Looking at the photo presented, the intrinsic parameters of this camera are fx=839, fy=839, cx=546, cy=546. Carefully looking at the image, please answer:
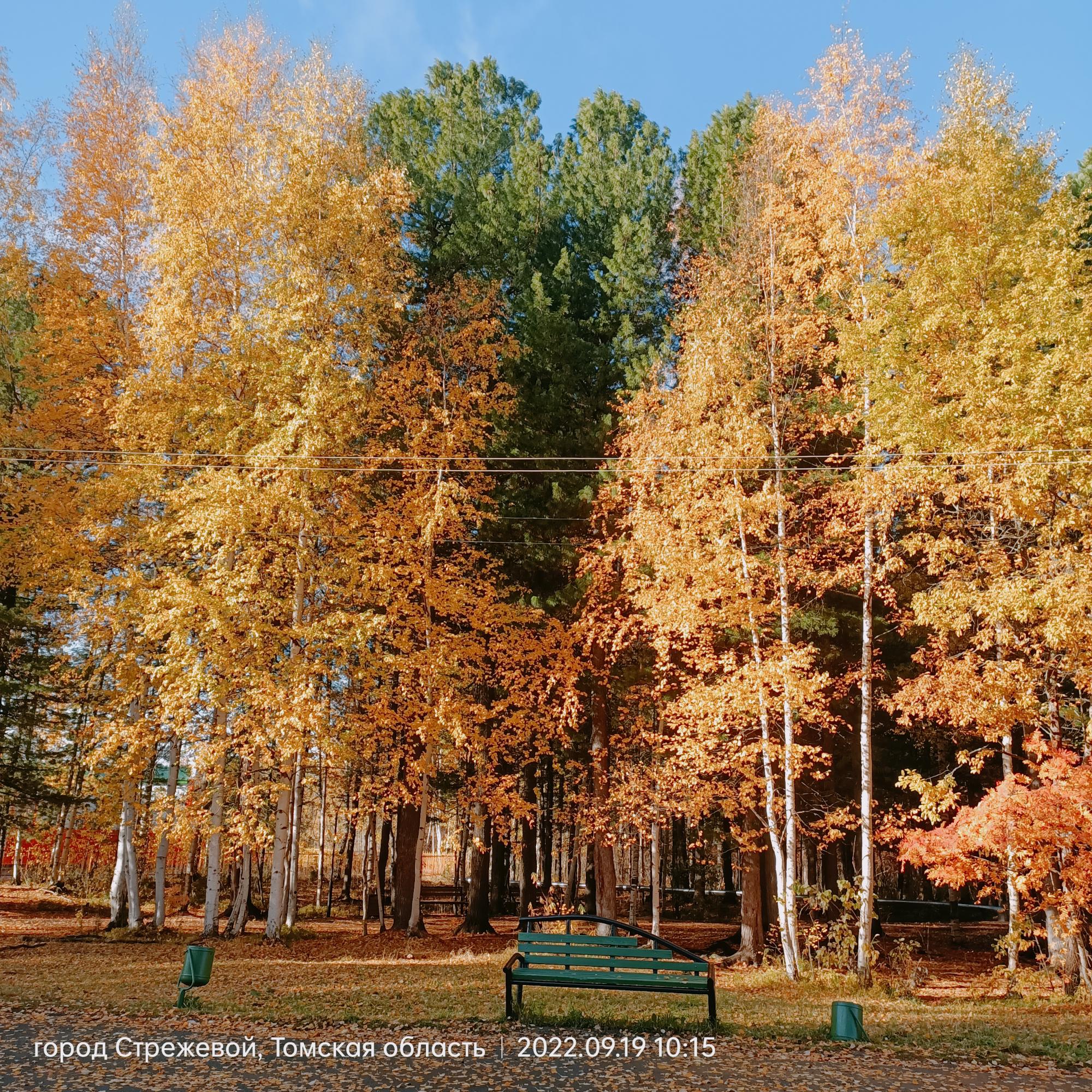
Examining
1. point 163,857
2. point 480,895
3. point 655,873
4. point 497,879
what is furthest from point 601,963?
point 497,879

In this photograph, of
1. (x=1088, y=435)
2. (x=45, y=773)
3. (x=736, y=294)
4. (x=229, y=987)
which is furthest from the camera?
(x=45, y=773)

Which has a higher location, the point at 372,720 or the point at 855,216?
the point at 855,216

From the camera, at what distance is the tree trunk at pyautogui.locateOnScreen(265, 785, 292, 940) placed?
11836mm

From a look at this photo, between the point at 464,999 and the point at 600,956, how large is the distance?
189 centimetres

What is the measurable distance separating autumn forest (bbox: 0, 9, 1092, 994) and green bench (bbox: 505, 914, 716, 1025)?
4.05 metres

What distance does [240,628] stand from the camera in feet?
37.5

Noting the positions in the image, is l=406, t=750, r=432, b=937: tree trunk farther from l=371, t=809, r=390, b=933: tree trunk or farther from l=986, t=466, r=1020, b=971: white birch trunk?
l=986, t=466, r=1020, b=971: white birch trunk

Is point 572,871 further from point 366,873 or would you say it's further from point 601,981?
point 601,981

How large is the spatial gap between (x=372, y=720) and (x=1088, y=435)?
32.9 feet

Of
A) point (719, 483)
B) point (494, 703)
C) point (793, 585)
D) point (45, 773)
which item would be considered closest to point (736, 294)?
point (719, 483)

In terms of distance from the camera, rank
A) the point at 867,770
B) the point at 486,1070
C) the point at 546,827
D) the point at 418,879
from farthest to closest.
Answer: the point at 546,827, the point at 418,879, the point at 867,770, the point at 486,1070

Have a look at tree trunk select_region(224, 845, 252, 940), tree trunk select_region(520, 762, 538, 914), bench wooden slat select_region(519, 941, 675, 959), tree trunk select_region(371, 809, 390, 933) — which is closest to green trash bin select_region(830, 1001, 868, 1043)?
bench wooden slat select_region(519, 941, 675, 959)

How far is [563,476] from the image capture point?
47.6ft

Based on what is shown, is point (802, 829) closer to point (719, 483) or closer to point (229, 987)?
point (719, 483)
